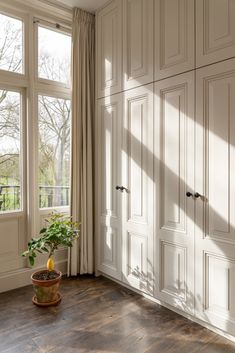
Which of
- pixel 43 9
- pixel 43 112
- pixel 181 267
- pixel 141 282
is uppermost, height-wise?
pixel 43 9

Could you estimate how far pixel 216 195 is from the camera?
2.11 m

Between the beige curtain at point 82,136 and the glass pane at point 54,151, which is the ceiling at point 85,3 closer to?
the beige curtain at point 82,136

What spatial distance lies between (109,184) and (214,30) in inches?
69.3

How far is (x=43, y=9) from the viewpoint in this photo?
10.2 ft

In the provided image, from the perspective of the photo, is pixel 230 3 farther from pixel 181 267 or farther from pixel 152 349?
pixel 152 349

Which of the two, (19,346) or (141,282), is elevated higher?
(141,282)

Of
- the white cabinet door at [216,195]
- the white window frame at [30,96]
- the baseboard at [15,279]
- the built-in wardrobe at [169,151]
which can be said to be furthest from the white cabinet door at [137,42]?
the baseboard at [15,279]

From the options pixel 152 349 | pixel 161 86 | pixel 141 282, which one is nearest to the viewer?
pixel 152 349

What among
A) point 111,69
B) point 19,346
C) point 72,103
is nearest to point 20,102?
point 72,103

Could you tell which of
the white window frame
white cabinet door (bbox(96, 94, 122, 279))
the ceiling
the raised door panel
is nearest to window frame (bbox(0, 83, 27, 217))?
the white window frame

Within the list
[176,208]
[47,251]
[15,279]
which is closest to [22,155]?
[47,251]

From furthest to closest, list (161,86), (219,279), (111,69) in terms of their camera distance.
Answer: (111,69), (161,86), (219,279)

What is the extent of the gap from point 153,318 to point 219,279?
68cm

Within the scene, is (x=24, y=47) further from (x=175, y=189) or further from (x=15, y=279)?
(x=15, y=279)
